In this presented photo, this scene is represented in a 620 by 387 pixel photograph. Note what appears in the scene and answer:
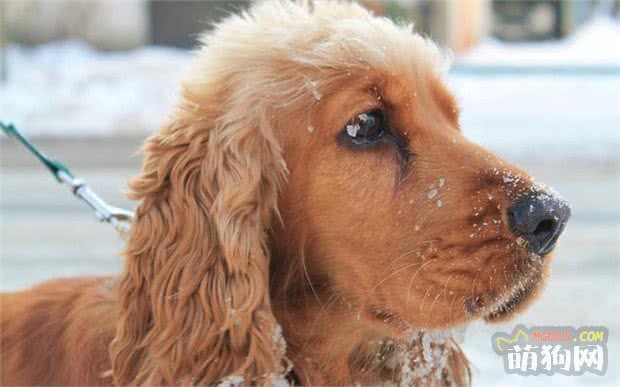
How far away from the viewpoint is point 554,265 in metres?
6.14

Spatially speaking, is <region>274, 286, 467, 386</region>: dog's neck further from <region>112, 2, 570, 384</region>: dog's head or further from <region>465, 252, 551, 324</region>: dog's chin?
<region>465, 252, 551, 324</region>: dog's chin

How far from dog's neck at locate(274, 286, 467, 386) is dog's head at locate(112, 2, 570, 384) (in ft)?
0.06

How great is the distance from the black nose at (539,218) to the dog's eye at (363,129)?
49 centimetres

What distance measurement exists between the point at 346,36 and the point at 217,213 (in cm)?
72

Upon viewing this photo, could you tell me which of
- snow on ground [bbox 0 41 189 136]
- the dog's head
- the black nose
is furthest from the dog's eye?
snow on ground [bbox 0 41 189 136]

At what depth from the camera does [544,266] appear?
8.25 ft

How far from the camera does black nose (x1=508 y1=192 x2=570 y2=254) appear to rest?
243cm

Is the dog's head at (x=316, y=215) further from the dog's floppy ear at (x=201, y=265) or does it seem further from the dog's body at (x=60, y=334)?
the dog's body at (x=60, y=334)

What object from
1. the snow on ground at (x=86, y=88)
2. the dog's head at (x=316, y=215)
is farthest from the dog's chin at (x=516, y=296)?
the snow on ground at (x=86, y=88)

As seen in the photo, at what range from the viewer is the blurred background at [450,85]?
5953 mm

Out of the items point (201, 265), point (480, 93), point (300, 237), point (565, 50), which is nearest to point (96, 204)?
point (201, 265)

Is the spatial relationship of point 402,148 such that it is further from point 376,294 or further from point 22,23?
point 22,23

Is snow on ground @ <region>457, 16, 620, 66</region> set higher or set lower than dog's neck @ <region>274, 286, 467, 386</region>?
higher

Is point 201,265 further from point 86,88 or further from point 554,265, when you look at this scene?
point 86,88
